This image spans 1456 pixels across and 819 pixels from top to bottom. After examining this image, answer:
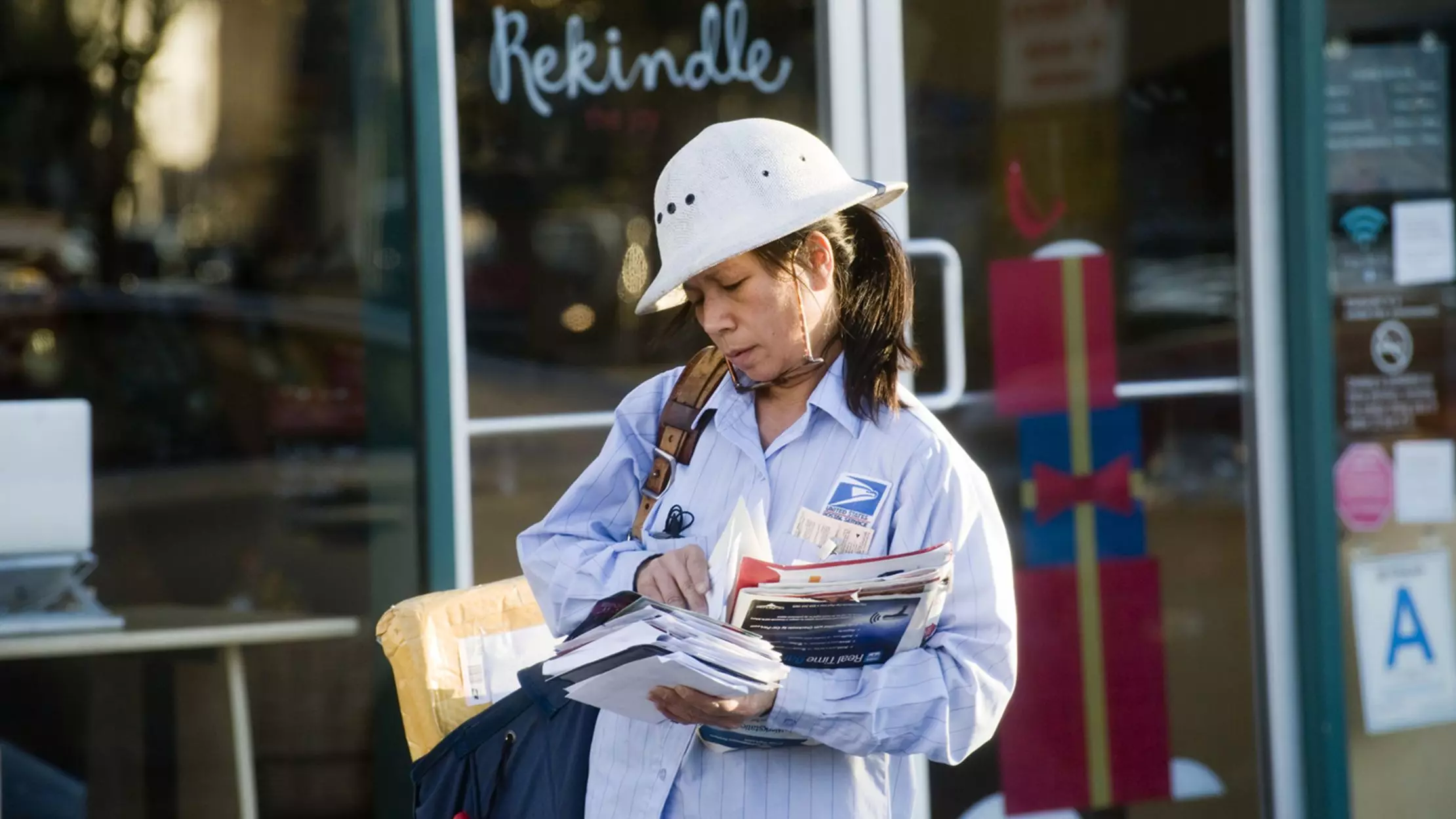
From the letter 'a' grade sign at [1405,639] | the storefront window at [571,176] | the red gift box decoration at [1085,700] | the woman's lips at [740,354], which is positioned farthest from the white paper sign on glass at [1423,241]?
the woman's lips at [740,354]

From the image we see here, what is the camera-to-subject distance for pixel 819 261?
6.38 feet

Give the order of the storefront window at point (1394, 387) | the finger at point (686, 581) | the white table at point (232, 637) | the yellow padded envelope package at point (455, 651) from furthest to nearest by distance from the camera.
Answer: the storefront window at point (1394, 387)
the white table at point (232, 637)
the yellow padded envelope package at point (455, 651)
the finger at point (686, 581)

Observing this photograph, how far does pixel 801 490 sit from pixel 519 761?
23.6 inches

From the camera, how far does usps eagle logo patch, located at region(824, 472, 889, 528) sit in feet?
6.17

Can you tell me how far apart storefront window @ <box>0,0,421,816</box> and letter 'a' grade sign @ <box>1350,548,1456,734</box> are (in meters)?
2.34

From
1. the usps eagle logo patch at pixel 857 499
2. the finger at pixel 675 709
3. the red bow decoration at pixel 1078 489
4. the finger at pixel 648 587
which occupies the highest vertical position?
the usps eagle logo patch at pixel 857 499

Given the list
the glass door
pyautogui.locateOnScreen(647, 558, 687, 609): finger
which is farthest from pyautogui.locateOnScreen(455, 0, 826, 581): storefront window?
pyautogui.locateOnScreen(647, 558, 687, 609): finger

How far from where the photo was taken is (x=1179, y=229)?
376cm

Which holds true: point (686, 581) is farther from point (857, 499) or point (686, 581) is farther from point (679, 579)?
point (857, 499)

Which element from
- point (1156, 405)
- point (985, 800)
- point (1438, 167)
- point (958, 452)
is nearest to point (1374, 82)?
point (1438, 167)

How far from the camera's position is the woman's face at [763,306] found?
6.27 feet

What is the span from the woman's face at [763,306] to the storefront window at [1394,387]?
2.27 meters

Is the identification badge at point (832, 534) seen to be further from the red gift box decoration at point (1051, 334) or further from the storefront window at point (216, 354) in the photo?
the red gift box decoration at point (1051, 334)

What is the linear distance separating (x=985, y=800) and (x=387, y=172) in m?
2.03
